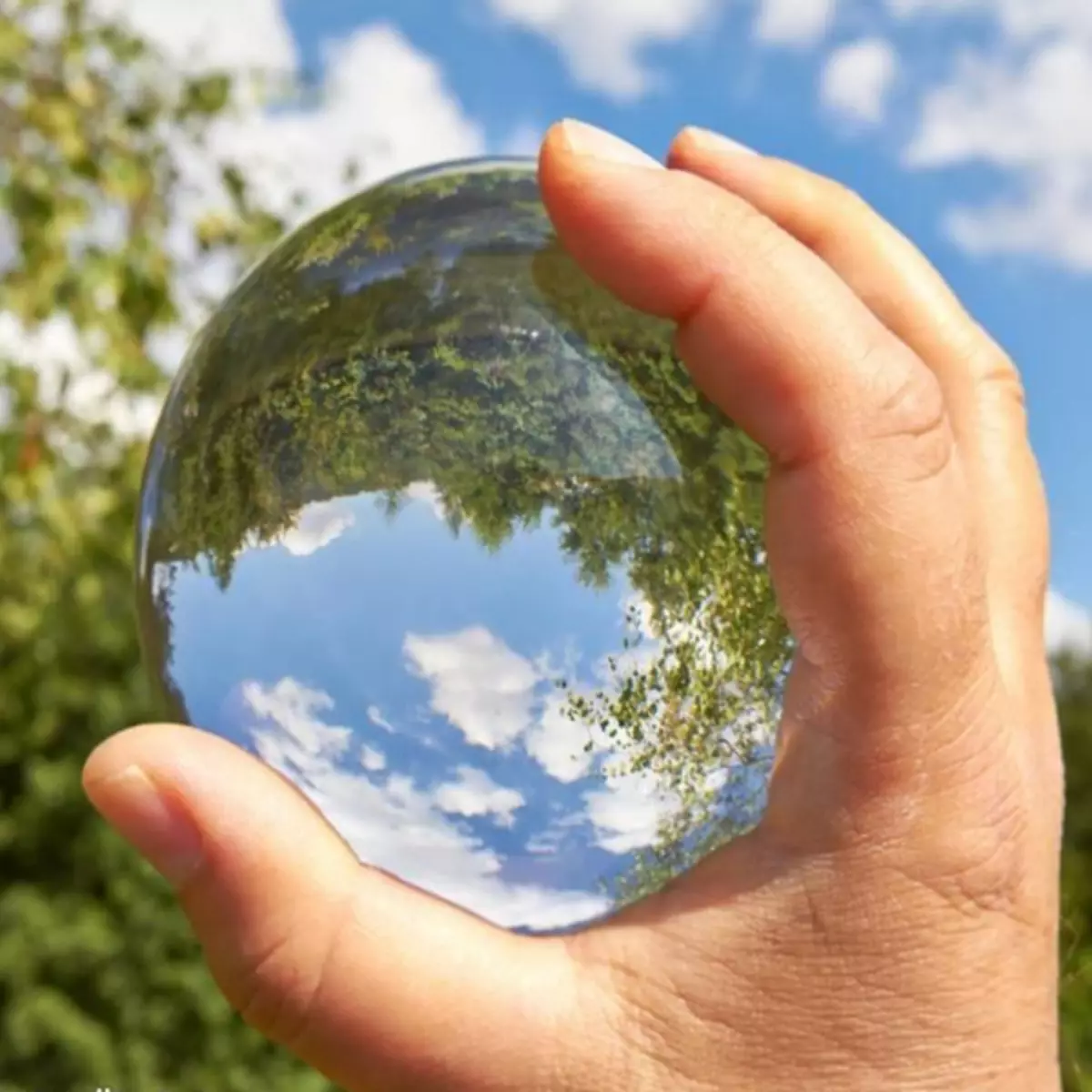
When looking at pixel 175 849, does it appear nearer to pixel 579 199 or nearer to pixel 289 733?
pixel 289 733

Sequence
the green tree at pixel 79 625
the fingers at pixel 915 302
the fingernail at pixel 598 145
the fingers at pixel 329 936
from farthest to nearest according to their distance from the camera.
Result: 1. the green tree at pixel 79 625
2. the fingers at pixel 915 302
3. the fingernail at pixel 598 145
4. the fingers at pixel 329 936

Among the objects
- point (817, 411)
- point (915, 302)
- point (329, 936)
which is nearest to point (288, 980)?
point (329, 936)

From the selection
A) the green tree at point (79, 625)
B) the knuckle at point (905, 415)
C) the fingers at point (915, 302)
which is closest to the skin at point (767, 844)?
the knuckle at point (905, 415)

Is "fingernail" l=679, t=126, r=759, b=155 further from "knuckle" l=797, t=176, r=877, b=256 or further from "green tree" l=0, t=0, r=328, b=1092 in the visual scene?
"green tree" l=0, t=0, r=328, b=1092

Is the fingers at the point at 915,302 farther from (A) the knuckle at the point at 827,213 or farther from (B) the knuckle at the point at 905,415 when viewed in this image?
(B) the knuckle at the point at 905,415

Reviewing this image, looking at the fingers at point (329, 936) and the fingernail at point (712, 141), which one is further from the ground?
the fingernail at point (712, 141)

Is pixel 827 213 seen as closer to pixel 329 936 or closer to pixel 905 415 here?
pixel 905 415
